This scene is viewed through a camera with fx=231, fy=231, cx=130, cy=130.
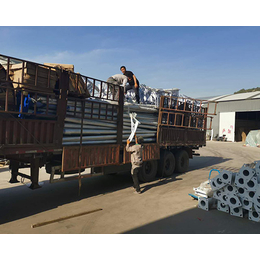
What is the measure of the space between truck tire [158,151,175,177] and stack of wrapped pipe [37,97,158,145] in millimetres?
987

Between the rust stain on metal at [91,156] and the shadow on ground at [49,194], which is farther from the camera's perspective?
the rust stain on metal at [91,156]

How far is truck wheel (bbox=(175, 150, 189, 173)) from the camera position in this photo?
33.4ft

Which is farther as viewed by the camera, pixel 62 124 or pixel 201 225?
pixel 62 124

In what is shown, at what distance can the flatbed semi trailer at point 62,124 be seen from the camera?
5062 mm

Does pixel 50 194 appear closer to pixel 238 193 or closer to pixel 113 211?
pixel 113 211

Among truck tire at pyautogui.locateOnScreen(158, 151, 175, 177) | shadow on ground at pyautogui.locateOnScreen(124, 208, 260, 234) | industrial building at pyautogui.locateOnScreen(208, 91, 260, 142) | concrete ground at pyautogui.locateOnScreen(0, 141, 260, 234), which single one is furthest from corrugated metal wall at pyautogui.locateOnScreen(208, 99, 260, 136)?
shadow on ground at pyautogui.locateOnScreen(124, 208, 260, 234)

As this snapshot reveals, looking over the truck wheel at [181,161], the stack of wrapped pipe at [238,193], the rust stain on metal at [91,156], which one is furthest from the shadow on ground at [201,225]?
the truck wheel at [181,161]

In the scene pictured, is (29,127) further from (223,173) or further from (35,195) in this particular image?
(223,173)

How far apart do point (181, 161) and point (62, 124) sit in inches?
252

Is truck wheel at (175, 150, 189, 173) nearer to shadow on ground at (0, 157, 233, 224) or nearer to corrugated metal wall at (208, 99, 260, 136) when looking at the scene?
shadow on ground at (0, 157, 233, 224)

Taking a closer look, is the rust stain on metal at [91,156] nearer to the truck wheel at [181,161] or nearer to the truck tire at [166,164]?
the truck tire at [166,164]

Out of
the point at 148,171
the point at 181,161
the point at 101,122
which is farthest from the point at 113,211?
the point at 181,161

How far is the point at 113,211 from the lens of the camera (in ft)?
18.2

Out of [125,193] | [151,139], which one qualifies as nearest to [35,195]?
[125,193]
